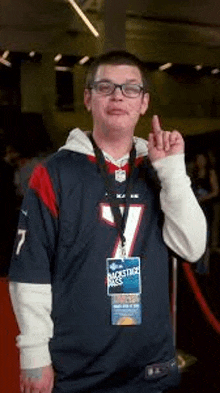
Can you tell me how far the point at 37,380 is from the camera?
144 cm

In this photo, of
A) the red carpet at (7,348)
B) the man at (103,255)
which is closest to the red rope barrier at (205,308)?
the red carpet at (7,348)

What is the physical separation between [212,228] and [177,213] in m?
6.47

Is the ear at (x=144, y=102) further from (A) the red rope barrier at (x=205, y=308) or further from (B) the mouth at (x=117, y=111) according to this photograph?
(A) the red rope barrier at (x=205, y=308)

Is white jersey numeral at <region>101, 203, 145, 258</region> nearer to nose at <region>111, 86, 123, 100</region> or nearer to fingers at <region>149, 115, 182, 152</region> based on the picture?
fingers at <region>149, 115, 182, 152</region>

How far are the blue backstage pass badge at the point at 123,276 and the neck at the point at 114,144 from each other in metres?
0.34

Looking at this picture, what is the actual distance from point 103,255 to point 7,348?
1299mm

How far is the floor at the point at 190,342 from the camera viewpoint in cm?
254

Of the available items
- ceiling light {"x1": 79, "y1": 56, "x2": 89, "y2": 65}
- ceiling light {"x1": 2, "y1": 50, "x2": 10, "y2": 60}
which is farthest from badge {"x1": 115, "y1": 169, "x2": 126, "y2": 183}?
ceiling light {"x1": 79, "y1": 56, "x2": 89, "y2": 65}

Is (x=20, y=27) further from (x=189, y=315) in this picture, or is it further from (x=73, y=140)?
(x=73, y=140)

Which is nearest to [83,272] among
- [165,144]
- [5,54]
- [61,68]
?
[165,144]

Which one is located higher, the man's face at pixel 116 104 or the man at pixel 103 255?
the man's face at pixel 116 104

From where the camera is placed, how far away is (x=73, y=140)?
1617mm

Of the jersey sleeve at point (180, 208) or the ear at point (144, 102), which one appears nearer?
the jersey sleeve at point (180, 208)

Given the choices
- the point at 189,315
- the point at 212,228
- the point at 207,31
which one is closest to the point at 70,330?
the point at 189,315
